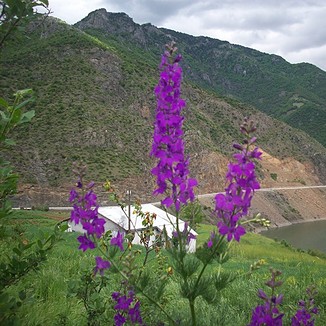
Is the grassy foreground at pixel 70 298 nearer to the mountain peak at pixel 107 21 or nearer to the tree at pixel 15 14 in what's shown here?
the tree at pixel 15 14

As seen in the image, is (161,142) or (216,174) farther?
(216,174)

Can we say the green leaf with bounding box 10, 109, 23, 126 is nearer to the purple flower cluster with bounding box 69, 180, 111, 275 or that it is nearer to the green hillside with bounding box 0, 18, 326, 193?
the purple flower cluster with bounding box 69, 180, 111, 275

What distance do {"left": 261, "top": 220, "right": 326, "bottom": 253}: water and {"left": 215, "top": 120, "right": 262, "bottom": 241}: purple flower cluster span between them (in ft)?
160

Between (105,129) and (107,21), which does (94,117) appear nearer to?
(105,129)

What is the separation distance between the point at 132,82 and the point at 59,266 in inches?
2802

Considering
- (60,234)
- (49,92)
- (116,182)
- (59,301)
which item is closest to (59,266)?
(59,301)

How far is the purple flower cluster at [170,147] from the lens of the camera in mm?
2438

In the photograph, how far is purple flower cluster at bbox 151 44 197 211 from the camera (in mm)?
2438

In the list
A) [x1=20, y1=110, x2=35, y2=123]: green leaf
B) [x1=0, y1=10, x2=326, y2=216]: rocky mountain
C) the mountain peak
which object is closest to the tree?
[x1=20, y1=110, x2=35, y2=123]: green leaf

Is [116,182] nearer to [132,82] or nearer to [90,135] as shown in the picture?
[90,135]

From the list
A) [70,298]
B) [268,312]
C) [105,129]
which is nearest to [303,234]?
[105,129]

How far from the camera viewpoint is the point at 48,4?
2648 mm

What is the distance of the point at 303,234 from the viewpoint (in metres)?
58.3

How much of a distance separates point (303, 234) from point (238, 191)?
199 feet
